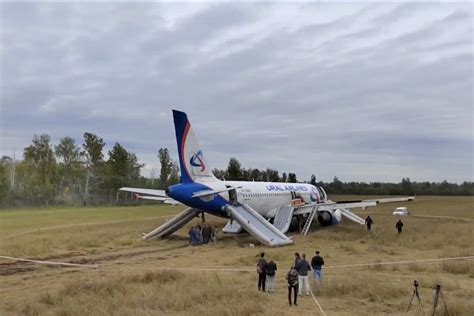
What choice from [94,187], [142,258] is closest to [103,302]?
[142,258]

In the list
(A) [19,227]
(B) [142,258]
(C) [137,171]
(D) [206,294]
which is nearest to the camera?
(D) [206,294]

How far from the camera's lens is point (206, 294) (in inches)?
646

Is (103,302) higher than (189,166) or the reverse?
the reverse

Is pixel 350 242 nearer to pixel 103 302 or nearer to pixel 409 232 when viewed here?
pixel 409 232

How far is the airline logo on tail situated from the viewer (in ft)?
119

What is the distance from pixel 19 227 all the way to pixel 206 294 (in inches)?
1408

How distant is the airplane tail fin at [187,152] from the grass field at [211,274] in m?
4.78

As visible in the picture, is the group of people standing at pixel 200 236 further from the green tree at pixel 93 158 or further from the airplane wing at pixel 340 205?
the green tree at pixel 93 158

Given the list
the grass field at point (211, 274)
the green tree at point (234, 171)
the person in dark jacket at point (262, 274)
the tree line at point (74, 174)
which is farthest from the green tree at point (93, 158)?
the person in dark jacket at point (262, 274)

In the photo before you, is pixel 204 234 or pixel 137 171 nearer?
pixel 204 234

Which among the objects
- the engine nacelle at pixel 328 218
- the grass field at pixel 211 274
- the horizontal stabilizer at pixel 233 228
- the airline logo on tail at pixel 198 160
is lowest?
the grass field at pixel 211 274

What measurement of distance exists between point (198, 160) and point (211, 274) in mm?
15785

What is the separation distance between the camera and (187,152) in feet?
118

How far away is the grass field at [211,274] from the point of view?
1534 cm
